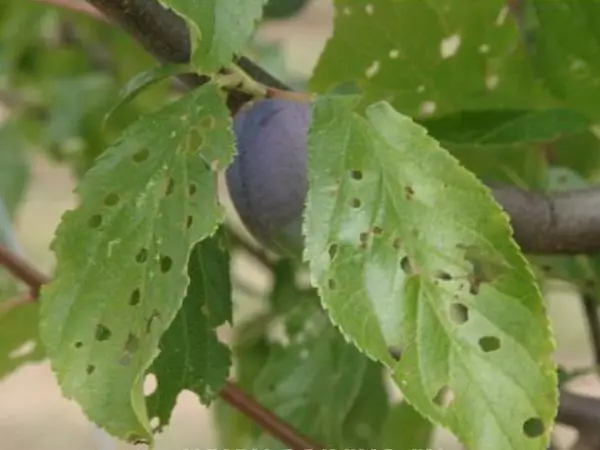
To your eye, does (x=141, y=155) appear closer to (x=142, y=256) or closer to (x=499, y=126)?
(x=142, y=256)

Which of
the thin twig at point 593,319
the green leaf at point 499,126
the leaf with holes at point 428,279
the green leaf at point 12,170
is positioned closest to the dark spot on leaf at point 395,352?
the leaf with holes at point 428,279

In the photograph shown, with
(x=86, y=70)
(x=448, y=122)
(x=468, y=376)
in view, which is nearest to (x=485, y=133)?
(x=448, y=122)

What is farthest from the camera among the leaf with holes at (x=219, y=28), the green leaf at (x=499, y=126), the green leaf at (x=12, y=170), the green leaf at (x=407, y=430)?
the green leaf at (x=12, y=170)

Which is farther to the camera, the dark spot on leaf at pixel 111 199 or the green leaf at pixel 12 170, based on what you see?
the green leaf at pixel 12 170

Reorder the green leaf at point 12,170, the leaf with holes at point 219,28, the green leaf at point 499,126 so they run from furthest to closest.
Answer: the green leaf at point 12,170, the green leaf at point 499,126, the leaf with holes at point 219,28

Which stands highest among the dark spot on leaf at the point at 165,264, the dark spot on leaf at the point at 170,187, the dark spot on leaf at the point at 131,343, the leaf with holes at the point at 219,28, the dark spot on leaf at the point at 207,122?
the leaf with holes at the point at 219,28

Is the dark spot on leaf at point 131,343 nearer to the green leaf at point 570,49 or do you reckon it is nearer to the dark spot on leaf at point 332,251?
Answer: the dark spot on leaf at point 332,251
